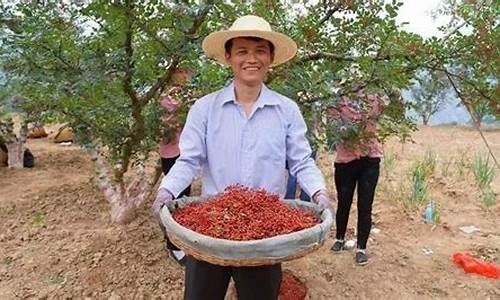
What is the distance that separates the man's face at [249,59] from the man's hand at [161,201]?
0.49m

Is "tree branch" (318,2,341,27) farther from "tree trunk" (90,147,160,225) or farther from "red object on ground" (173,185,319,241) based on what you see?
"tree trunk" (90,147,160,225)

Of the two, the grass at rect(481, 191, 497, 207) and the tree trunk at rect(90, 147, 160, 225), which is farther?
the grass at rect(481, 191, 497, 207)

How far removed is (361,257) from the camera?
371 centimetres

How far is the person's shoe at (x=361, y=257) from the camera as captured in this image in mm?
3705

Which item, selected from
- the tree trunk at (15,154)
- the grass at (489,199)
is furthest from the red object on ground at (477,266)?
the tree trunk at (15,154)

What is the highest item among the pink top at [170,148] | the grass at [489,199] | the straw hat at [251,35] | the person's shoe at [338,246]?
the straw hat at [251,35]

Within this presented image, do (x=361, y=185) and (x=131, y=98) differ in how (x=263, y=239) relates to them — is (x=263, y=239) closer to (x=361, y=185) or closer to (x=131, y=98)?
(x=131, y=98)

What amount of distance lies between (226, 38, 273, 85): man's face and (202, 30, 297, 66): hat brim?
0.11 ft

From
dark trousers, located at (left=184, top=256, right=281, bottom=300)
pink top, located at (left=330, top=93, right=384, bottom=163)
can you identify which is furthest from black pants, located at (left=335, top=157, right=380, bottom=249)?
dark trousers, located at (left=184, top=256, right=281, bottom=300)

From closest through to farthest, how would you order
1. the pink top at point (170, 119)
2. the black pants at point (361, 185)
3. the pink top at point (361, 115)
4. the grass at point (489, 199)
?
1. the pink top at point (361, 115)
2. the pink top at point (170, 119)
3. the black pants at point (361, 185)
4. the grass at point (489, 199)

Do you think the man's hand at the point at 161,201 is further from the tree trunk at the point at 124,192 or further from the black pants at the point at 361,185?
the tree trunk at the point at 124,192

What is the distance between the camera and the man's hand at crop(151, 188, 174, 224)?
1.85 metres

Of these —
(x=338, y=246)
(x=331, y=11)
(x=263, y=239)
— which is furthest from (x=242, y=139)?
(x=338, y=246)

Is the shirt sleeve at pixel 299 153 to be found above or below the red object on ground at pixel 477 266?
above
